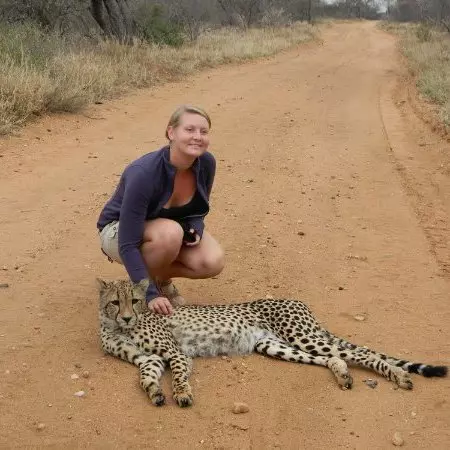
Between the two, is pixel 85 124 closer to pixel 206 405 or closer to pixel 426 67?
pixel 206 405

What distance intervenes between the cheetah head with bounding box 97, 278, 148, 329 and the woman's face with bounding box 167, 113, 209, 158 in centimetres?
79

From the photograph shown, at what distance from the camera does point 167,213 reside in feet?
14.7

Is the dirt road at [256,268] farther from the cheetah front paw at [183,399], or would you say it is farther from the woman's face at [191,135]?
the woman's face at [191,135]

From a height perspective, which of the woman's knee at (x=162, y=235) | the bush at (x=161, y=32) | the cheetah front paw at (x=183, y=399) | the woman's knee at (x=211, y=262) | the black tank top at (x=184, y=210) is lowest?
the cheetah front paw at (x=183, y=399)

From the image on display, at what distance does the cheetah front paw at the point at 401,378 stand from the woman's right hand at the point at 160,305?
4.29ft

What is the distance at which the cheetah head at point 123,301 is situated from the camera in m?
4.15

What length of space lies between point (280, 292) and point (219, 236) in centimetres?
118

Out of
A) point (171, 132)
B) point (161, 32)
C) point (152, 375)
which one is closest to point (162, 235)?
point (171, 132)

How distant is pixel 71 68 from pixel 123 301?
26.4 ft

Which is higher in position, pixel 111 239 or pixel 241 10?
pixel 241 10

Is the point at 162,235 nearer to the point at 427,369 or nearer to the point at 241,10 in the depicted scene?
the point at 427,369

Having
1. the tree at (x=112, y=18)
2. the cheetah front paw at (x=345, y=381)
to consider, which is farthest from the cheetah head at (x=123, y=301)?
the tree at (x=112, y=18)

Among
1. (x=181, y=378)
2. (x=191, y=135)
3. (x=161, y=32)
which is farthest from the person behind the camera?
(x=161, y=32)

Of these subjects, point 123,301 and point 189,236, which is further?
point 189,236
